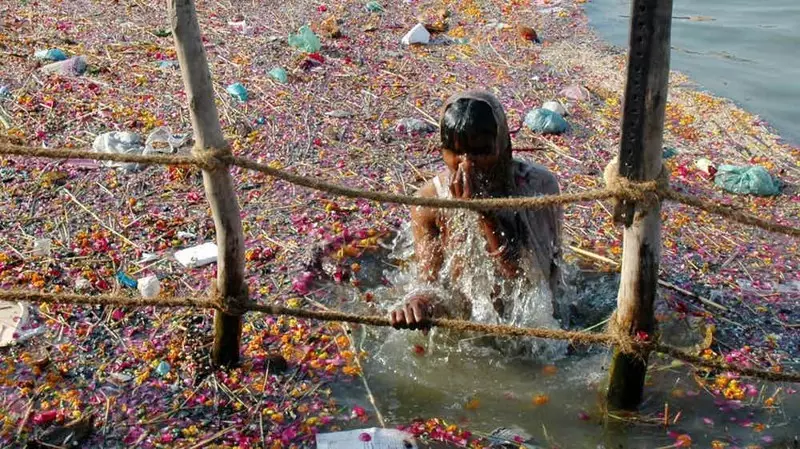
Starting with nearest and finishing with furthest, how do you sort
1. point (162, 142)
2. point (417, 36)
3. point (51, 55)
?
point (162, 142)
point (51, 55)
point (417, 36)

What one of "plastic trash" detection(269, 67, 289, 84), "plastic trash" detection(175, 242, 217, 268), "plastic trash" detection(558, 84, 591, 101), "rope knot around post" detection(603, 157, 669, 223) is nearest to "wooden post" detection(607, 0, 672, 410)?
"rope knot around post" detection(603, 157, 669, 223)

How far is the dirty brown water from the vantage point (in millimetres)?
3492

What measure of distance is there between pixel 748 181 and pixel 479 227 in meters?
2.97

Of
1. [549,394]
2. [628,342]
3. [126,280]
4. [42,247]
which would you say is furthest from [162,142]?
[628,342]

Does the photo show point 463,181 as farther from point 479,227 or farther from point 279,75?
point 279,75

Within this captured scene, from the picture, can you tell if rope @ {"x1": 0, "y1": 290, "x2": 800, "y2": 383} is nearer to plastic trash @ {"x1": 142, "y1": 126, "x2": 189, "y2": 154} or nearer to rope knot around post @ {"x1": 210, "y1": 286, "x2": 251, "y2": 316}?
rope knot around post @ {"x1": 210, "y1": 286, "x2": 251, "y2": 316}

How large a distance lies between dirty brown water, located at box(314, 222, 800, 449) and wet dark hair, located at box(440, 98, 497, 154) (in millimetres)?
987

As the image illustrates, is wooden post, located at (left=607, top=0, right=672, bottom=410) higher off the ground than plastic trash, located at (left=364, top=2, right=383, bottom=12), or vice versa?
plastic trash, located at (left=364, top=2, right=383, bottom=12)

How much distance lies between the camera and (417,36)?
8.70 metres

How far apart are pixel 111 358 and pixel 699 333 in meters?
3.08

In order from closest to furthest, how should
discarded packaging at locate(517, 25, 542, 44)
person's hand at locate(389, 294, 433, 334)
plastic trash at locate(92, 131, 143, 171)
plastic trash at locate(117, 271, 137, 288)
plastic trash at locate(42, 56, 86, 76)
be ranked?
person's hand at locate(389, 294, 433, 334) < plastic trash at locate(117, 271, 137, 288) < plastic trash at locate(92, 131, 143, 171) < plastic trash at locate(42, 56, 86, 76) < discarded packaging at locate(517, 25, 542, 44)

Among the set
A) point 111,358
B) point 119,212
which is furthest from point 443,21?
point 111,358

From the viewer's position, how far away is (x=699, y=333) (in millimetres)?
4160

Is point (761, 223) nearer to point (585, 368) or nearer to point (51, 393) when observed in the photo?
point (585, 368)
